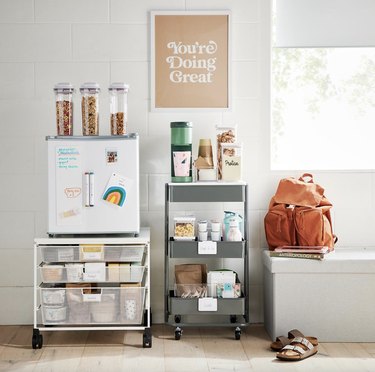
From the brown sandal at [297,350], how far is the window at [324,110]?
129 cm

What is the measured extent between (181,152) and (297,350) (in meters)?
1.33

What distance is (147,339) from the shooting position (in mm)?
4250

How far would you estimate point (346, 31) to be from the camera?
4.81 m

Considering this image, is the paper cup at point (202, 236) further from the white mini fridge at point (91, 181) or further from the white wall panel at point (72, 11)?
the white wall panel at point (72, 11)

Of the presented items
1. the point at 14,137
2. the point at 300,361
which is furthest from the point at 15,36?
the point at 300,361

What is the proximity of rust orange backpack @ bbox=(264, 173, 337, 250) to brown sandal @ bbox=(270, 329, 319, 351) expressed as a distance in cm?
56

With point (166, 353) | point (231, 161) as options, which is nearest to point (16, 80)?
point (231, 161)

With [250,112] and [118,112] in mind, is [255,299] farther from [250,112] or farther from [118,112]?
[118,112]

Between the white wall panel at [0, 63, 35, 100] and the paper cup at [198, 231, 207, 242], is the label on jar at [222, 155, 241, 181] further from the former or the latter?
the white wall panel at [0, 63, 35, 100]

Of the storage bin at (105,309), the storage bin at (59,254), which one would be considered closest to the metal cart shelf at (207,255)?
the storage bin at (105,309)

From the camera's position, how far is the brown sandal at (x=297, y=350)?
3982mm

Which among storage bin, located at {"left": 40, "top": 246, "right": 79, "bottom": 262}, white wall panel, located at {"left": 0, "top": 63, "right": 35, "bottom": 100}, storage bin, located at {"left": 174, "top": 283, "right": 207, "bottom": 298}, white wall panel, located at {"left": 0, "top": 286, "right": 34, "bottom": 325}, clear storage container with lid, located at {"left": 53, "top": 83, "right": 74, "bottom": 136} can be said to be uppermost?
white wall panel, located at {"left": 0, "top": 63, "right": 35, "bottom": 100}

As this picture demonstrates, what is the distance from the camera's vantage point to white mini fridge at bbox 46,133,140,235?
4215 millimetres

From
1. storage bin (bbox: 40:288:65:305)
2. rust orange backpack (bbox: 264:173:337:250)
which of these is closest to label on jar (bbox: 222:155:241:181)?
rust orange backpack (bbox: 264:173:337:250)
